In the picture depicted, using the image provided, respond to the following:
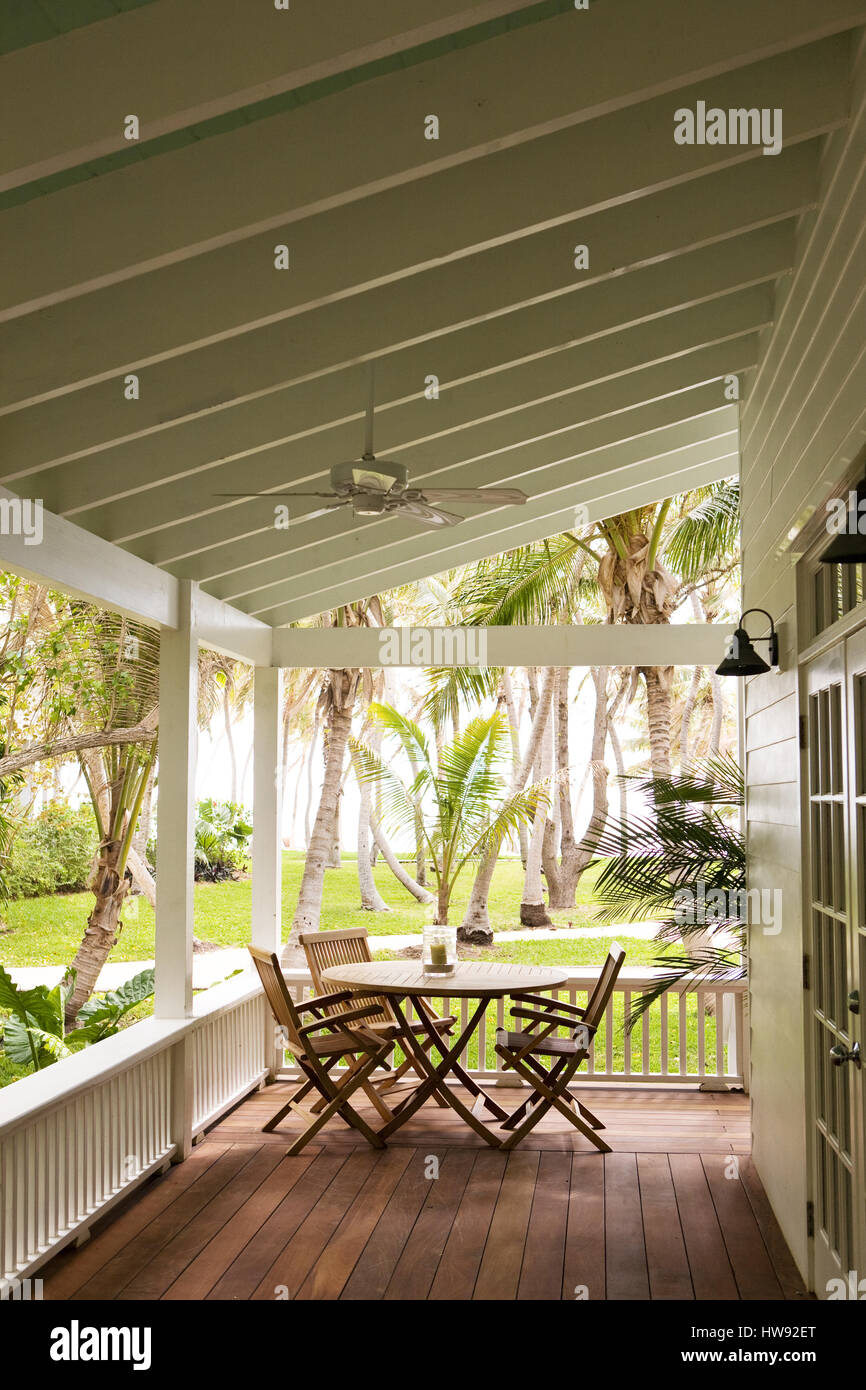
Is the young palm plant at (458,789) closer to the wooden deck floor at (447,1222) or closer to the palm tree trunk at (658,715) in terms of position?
the palm tree trunk at (658,715)

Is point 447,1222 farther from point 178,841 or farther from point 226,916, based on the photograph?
point 226,916

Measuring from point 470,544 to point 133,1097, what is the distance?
4054 millimetres

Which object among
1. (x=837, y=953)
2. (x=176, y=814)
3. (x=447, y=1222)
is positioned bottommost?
(x=447, y=1222)

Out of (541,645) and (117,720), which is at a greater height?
(541,645)

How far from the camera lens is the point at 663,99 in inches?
138

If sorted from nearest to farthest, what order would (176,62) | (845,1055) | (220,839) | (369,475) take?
(176,62), (845,1055), (369,475), (220,839)

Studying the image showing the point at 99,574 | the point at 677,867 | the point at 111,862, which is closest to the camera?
the point at 99,574

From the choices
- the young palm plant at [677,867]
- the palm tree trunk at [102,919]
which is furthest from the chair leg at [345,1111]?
the palm tree trunk at [102,919]

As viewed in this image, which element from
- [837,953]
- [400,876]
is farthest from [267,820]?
[400,876]

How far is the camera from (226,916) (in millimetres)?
21234

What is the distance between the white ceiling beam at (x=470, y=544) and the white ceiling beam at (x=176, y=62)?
4.65m

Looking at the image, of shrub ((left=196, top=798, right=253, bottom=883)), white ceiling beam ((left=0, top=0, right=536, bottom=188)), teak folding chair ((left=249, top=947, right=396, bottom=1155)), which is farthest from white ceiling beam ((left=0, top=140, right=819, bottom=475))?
shrub ((left=196, top=798, right=253, bottom=883))
